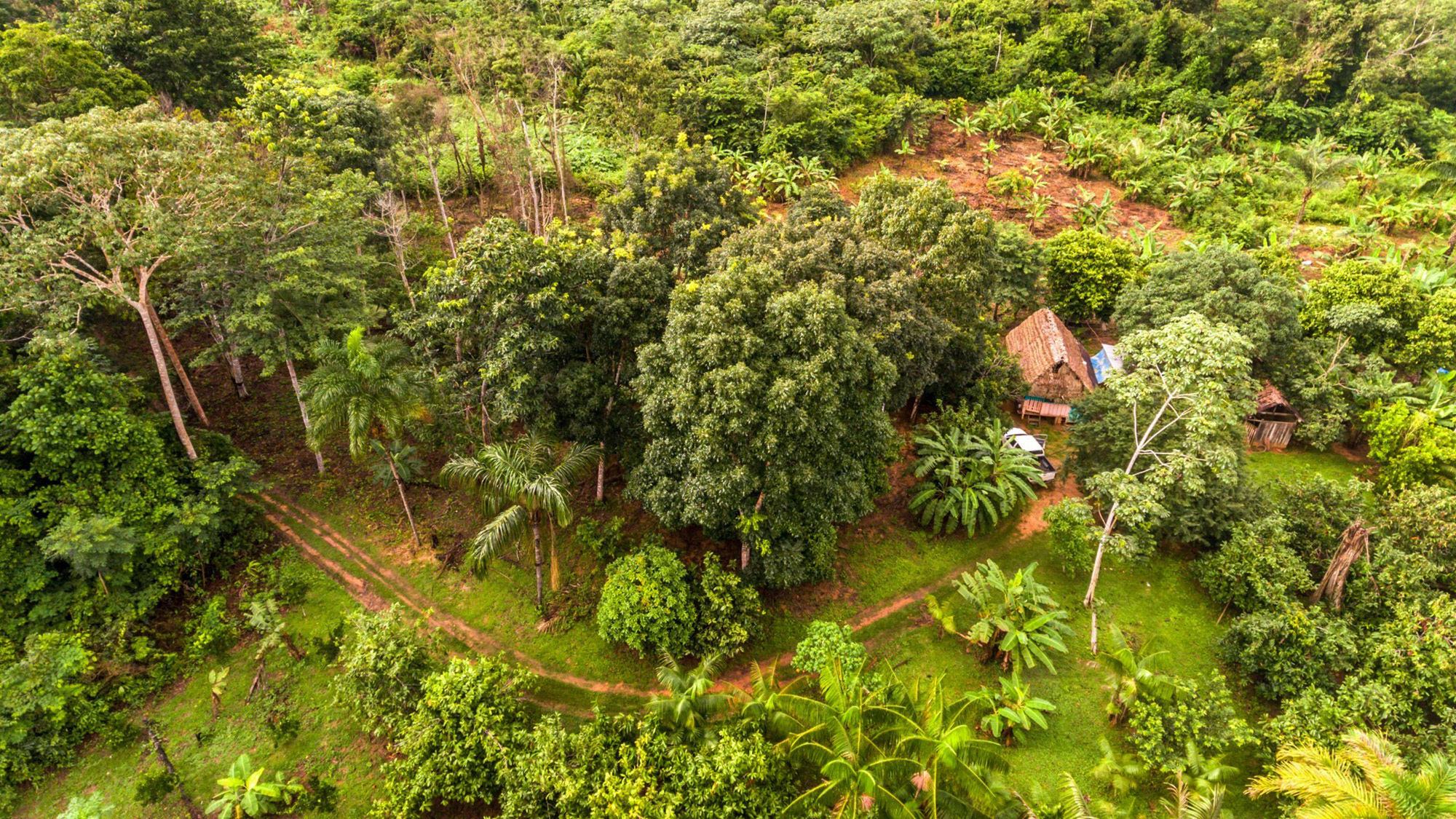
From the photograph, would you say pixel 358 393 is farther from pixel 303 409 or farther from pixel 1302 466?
pixel 1302 466

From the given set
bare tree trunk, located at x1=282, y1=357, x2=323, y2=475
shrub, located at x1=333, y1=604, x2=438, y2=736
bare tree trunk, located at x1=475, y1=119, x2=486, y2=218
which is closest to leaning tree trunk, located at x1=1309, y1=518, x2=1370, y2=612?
shrub, located at x1=333, y1=604, x2=438, y2=736

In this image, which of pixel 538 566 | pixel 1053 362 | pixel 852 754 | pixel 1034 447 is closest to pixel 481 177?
pixel 538 566

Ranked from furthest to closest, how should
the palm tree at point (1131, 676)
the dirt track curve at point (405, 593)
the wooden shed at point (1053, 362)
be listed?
the wooden shed at point (1053, 362), the dirt track curve at point (405, 593), the palm tree at point (1131, 676)

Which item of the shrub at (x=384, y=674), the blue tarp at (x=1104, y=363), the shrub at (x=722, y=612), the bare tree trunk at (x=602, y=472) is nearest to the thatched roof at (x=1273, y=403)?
the blue tarp at (x=1104, y=363)

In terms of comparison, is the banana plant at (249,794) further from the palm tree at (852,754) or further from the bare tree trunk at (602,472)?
the palm tree at (852,754)

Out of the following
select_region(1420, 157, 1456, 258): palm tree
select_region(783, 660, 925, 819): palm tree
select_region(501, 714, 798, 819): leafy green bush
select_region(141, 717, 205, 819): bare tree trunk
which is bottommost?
select_region(141, 717, 205, 819): bare tree trunk

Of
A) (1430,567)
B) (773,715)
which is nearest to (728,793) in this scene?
(773,715)

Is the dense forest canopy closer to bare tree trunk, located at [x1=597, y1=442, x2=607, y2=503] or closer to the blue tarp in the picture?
bare tree trunk, located at [x1=597, y1=442, x2=607, y2=503]
